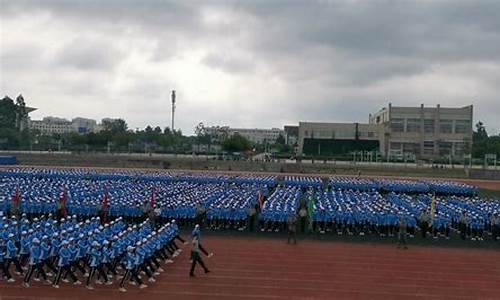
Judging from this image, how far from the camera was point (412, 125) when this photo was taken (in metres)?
94.7

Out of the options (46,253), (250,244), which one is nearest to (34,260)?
(46,253)

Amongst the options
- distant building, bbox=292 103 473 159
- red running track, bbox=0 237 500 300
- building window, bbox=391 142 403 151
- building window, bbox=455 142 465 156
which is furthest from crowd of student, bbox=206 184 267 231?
building window, bbox=455 142 465 156

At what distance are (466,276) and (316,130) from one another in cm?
7714

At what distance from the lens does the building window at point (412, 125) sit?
94.4 metres

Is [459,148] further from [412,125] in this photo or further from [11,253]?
[11,253]

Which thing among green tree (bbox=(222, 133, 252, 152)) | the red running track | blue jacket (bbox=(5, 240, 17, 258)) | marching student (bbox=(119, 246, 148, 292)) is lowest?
the red running track

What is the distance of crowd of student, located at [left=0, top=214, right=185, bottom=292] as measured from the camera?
1354cm

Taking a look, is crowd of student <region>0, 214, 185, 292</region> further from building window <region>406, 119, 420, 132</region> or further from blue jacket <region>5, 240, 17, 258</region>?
building window <region>406, 119, 420, 132</region>

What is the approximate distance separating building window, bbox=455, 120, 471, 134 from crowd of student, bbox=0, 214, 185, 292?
8511 cm

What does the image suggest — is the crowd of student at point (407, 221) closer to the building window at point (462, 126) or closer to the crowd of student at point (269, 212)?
the crowd of student at point (269, 212)

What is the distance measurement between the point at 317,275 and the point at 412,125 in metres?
82.5

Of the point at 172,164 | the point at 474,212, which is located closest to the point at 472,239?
the point at 474,212

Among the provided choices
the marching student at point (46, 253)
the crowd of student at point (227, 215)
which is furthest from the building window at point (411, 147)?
the marching student at point (46, 253)

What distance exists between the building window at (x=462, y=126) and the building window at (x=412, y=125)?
5.60 meters
